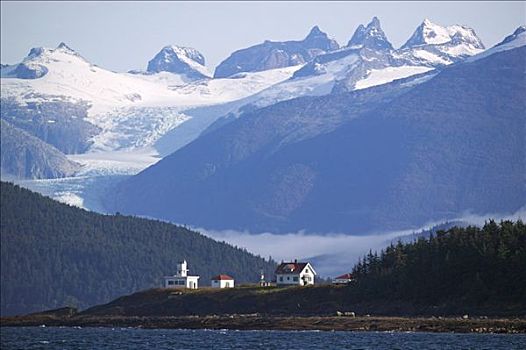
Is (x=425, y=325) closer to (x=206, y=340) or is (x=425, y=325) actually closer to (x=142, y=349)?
(x=206, y=340)

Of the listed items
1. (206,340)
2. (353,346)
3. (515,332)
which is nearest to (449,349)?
(353,346)

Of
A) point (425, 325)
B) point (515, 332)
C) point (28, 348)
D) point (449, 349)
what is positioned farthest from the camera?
point (425, 325)

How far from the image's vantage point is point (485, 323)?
188250mm

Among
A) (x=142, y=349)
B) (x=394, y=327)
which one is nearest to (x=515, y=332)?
(x=394, y=327)

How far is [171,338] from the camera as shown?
190 metres

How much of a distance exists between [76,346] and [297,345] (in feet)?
82.5

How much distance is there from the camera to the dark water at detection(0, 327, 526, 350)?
545 ft

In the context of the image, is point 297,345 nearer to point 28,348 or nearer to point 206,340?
point 206,340

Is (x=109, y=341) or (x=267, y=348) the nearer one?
(x=267, y=348)

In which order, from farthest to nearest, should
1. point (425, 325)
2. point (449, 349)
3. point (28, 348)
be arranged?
point (425, 325)
point (28, 348)
point (449, 349)

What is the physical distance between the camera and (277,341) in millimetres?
179125

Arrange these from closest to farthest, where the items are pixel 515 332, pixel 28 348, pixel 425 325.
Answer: pixel 28 348, pixel 515 332, pixel 425 325

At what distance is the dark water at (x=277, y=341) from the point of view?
545ft

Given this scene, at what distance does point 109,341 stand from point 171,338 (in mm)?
8918
